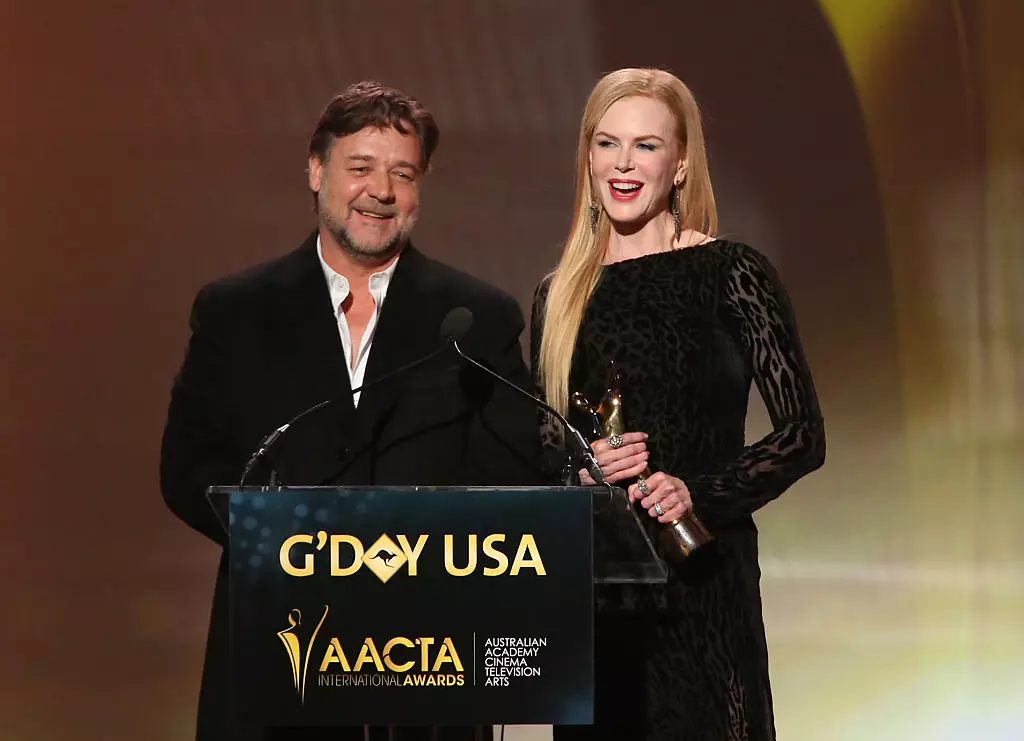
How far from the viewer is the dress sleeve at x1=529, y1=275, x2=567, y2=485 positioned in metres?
3.07

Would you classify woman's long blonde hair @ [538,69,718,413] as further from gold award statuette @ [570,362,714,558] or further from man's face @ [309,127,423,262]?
man's face @ [309,127,423,262]

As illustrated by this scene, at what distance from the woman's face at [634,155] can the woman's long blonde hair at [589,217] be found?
0.03m

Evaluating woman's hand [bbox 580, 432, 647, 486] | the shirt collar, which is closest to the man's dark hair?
the shirt collar

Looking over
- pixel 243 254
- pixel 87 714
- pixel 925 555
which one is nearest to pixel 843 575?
pixel 925 555

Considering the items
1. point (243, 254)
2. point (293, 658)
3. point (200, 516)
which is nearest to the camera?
point (293, 658)

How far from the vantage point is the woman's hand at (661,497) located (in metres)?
2.73

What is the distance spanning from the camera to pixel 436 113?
4180mm

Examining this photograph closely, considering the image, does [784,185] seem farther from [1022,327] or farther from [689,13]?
[1022,327]

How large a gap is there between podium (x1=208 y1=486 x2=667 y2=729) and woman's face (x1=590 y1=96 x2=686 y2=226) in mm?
921

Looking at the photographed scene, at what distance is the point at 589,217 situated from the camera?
10.2 ft

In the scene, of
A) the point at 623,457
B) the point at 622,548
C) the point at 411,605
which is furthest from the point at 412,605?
the point at 623,457

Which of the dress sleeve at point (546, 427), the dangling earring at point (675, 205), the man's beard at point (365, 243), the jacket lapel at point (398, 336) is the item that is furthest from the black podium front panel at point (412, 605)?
the man's beard at point (365, 243)

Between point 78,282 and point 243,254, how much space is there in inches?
21.0

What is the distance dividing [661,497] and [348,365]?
35.0 inches
